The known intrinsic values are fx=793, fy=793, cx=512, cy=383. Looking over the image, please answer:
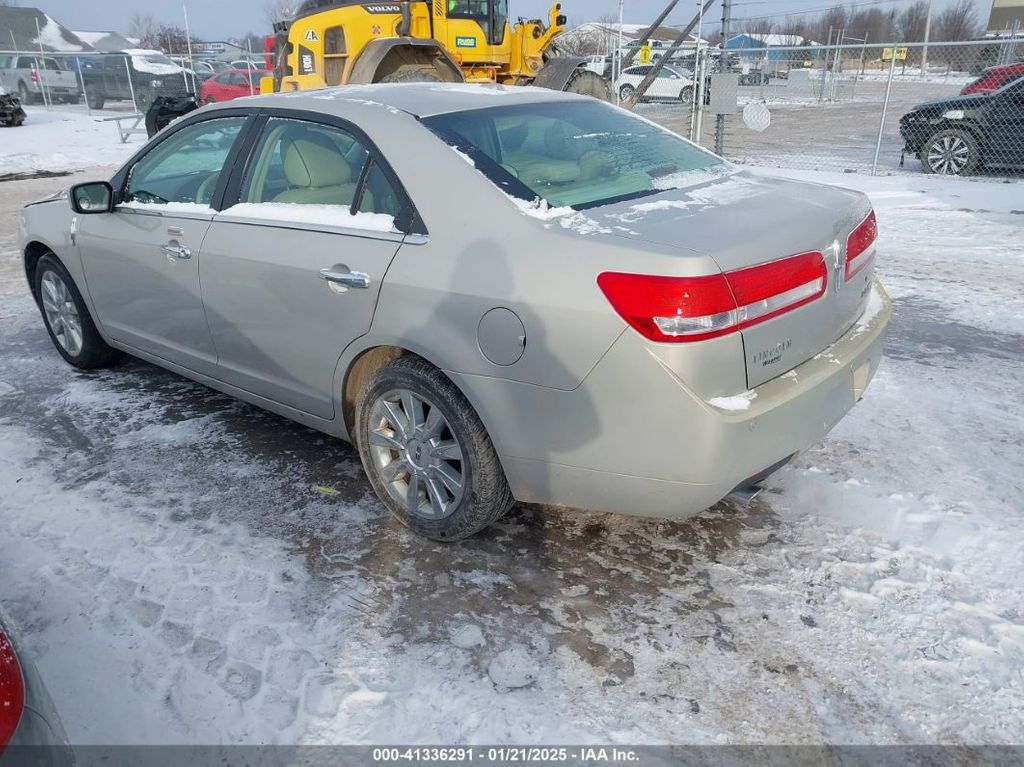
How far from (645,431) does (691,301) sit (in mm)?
418

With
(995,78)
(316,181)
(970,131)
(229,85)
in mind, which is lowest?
(970,131)

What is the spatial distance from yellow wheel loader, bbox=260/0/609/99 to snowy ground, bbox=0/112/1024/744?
28.6 feet

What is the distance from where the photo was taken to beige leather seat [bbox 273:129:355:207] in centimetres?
318

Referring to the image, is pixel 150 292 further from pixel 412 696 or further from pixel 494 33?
pixel 494 33

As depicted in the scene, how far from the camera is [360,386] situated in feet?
10.4

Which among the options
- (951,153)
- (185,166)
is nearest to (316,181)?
(185,166)

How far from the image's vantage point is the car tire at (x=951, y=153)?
11.8 meters

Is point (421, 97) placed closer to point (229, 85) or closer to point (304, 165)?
point (304, 165)

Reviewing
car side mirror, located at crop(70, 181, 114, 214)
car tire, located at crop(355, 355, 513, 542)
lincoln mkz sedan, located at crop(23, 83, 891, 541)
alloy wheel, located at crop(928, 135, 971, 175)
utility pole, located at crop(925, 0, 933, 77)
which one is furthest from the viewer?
utility pole, located at crop(925, 0, 933, 77)

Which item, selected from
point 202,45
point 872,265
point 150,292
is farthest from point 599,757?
point 202,45

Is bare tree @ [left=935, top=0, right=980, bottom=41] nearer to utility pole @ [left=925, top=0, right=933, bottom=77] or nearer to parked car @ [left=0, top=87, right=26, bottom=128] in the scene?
utility pole @ [left=925, top=0, right=933, bottom=77]

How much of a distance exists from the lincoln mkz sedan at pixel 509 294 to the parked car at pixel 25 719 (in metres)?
1.49

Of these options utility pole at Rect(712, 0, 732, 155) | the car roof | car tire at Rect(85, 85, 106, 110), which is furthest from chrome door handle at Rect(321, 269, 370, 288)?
car tire at Rect(85, 85, 106, 110)

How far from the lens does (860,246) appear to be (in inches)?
117
